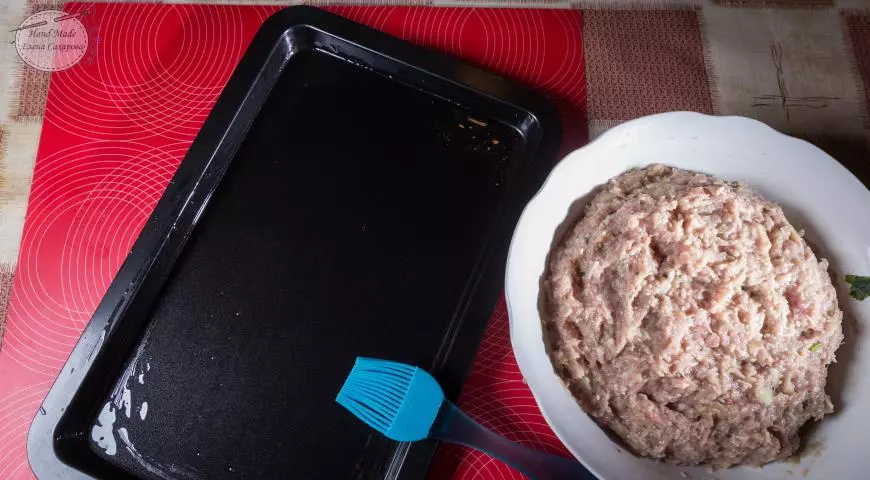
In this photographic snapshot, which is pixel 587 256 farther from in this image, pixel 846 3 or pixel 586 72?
pixel 846 3

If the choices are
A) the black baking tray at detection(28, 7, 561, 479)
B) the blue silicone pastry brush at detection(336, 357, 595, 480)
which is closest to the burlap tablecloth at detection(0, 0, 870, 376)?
the black baking tray at detection(28, 7, 561, 479)

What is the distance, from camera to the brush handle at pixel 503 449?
1366 millimetres

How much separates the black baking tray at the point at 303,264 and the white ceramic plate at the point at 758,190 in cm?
22

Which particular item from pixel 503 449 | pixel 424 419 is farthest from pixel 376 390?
pixel 503 449

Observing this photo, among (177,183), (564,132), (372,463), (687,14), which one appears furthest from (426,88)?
(372,463)

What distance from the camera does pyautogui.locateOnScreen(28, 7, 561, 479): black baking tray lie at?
1.45 m

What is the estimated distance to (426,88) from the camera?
172 centimetres

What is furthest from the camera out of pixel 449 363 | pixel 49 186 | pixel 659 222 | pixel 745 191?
pixel 49 186

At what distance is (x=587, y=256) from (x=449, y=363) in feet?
1.34

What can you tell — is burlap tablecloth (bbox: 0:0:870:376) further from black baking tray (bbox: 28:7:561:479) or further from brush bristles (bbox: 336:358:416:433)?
brush bristles (bbox: 336:358:416:433)

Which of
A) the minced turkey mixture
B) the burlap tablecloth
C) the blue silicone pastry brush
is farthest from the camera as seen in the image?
the burlap tablecloth

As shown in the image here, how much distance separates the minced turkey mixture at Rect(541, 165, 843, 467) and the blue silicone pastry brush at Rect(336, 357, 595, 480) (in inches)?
6.9

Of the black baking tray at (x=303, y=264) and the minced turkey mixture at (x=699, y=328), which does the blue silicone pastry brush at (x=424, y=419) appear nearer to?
the black baking tray at (x=303, y=264)

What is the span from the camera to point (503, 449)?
53.9 inches
